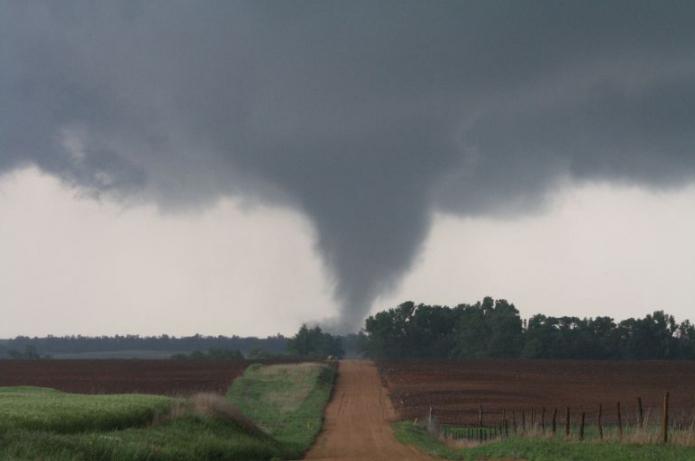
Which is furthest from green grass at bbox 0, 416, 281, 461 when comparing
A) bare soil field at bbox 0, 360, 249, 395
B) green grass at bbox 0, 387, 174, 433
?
bare soil field at bbox 0, 360, 249, 395

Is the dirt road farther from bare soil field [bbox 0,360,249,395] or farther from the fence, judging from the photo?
bare soil field [bbox 0,360,249,395]

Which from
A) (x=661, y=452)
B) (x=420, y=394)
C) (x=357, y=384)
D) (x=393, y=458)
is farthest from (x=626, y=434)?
(x=357, y=384)

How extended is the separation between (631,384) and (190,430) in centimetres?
7053

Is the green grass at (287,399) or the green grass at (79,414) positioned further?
the green grass at (287,399)

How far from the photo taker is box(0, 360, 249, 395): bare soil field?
79688mm

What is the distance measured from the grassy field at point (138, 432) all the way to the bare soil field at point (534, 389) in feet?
45.8

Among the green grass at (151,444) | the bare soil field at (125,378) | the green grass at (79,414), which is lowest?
Answer: the bare soil field at (125,378)

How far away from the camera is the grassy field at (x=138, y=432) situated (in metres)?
24.9

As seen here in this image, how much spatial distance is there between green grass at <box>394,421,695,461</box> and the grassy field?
24.6 ft

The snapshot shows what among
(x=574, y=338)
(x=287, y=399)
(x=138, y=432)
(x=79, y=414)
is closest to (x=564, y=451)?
(x=138, y=432)

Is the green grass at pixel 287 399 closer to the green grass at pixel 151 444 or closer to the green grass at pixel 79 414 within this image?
the green grass at pixel 151 444

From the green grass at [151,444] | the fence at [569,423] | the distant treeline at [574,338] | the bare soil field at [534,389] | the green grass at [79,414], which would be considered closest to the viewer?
the green grass at [151,444]

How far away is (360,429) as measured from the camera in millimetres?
47844

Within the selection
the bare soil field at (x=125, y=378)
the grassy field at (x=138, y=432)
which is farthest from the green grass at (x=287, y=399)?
the bare soil field at (x=125, y=378)
